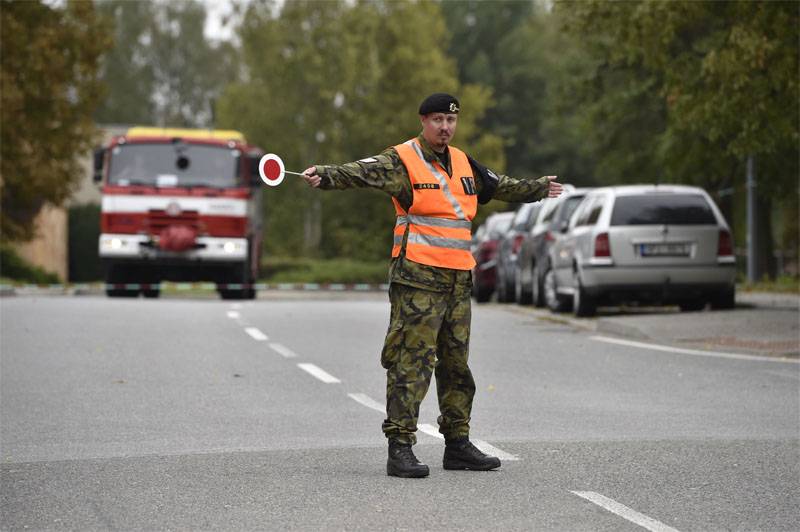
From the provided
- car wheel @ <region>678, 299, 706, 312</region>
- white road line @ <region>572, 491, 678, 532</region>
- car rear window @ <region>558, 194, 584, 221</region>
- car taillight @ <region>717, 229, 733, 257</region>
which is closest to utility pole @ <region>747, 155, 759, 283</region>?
car rear window @ <region>558, 194, 584, 221</region>

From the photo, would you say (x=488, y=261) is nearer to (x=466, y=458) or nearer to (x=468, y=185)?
(x=468, y=185)

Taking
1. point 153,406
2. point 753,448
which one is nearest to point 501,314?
point 153,406

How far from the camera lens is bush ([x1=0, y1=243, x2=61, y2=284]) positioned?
1640 inches

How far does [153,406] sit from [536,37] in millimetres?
67205

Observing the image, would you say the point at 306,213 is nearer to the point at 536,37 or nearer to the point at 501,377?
the point at 536,37

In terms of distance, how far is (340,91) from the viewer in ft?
187

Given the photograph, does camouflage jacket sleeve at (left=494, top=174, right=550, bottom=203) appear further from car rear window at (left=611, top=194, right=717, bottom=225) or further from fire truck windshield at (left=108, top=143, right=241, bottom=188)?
fire truck windshield at (left=108, top=143, right=241, bottom=188)

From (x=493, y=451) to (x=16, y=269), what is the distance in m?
35.2

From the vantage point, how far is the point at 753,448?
867cm

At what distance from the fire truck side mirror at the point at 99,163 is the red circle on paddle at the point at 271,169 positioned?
61.8 ft

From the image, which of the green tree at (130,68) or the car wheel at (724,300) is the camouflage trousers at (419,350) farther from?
the green tree at (130,68)

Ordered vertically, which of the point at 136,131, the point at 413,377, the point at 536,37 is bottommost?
the point at 413,377

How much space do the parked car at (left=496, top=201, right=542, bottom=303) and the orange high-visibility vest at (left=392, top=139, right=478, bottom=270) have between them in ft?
60.9

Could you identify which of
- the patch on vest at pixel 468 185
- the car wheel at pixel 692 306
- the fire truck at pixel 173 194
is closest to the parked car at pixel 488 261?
the fire truck at pixel 173 194
